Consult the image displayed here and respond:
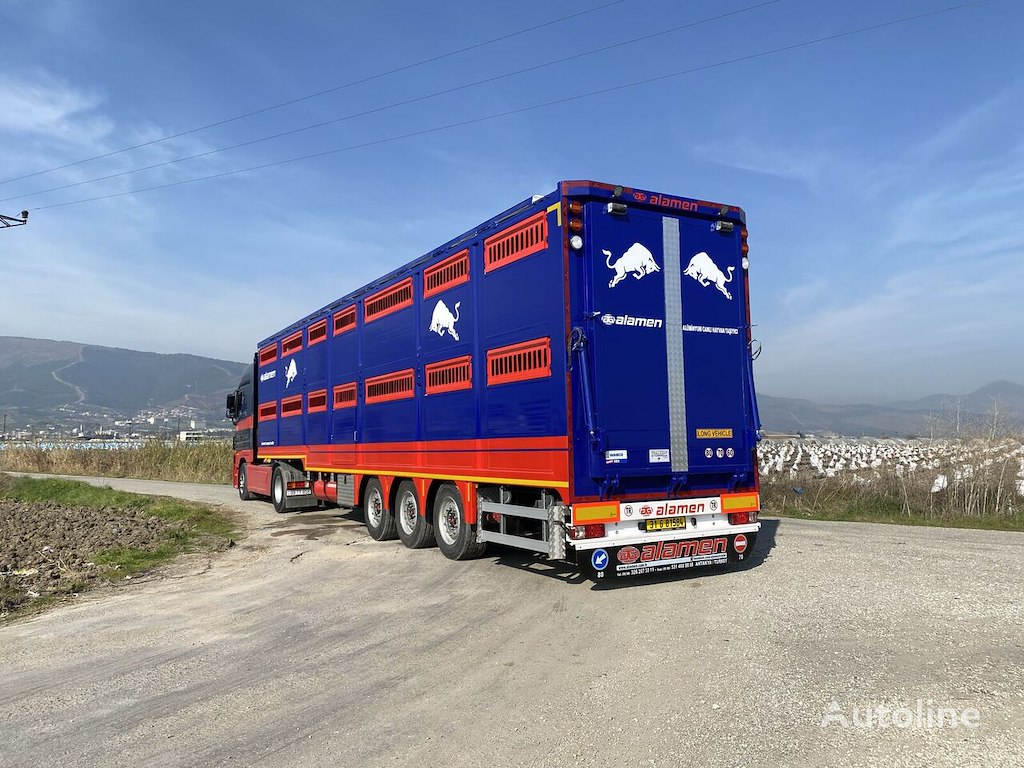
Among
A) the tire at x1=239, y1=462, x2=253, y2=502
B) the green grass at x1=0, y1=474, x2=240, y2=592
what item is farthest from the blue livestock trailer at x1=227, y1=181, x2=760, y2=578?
the tire at x1=239, y1=462, x2=253, y2=502

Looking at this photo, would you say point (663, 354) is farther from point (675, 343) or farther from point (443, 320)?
point (443, 320)

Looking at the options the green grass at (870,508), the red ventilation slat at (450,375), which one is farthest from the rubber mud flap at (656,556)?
the green grass at (870,508)

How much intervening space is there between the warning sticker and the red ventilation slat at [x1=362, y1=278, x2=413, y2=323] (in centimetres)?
467

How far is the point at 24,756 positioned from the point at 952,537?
11534 millimetres

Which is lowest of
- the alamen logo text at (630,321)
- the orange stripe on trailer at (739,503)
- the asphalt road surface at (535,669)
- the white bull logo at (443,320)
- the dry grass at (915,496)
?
the asphalt road surface at (535,669)

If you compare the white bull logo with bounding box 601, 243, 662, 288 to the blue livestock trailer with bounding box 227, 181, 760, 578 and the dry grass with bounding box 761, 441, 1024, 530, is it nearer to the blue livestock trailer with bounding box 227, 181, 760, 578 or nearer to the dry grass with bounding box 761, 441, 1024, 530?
the blue livestock trailer with bounding box 227, 181, 760, 578

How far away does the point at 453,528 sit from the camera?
31.6 feet

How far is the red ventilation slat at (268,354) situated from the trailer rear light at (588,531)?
1158 centimetres

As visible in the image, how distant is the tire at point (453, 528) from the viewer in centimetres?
923

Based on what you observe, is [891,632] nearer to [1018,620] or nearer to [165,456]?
[1018,620]

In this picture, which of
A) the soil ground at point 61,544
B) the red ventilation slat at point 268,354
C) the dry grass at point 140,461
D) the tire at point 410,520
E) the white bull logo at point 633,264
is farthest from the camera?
the dry grass at point 140,461

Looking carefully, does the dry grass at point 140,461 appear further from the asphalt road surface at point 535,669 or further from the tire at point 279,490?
the asphalt road surface at point 535,669

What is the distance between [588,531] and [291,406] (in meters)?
10.3

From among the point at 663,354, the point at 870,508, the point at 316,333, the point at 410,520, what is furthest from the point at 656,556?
the point at 870,508
